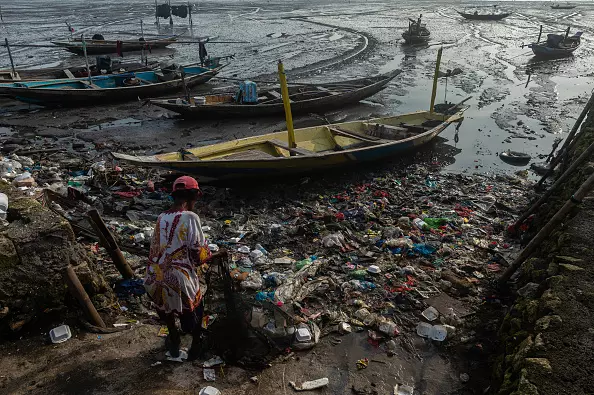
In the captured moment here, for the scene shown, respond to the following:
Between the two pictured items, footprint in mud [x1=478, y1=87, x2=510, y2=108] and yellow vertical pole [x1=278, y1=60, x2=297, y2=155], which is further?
footprint in mud [x1=478, y1=87, x2=510, y2=108]

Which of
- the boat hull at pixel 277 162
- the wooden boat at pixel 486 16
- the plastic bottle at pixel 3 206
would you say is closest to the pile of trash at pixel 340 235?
the boat hull at pixel 277 162

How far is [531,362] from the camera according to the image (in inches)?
121

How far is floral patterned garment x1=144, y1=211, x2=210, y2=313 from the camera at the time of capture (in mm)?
3156

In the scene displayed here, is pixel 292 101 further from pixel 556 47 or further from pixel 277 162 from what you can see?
pixel 556 47

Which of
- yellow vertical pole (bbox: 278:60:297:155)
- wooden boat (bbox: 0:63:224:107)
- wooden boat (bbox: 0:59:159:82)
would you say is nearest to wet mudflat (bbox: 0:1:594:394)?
wooden boat (bbox: 0:63:224:107)

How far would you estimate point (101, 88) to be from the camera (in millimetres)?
14125

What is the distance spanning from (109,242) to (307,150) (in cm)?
544

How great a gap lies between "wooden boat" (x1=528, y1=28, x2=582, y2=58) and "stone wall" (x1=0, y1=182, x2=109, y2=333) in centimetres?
2574

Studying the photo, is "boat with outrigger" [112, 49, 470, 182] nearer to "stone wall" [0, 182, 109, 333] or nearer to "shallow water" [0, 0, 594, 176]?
"shallow water" [0, 0, 594, 176]

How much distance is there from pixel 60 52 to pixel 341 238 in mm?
25112

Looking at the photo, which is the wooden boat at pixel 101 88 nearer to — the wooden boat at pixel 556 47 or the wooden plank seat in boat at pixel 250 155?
the wooden plank seat in boat at pixel 250 155

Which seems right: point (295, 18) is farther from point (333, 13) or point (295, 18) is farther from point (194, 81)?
point (194, 81)

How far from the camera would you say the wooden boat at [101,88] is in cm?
1302

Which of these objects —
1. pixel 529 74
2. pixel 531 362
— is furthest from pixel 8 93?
pixel 529 74
